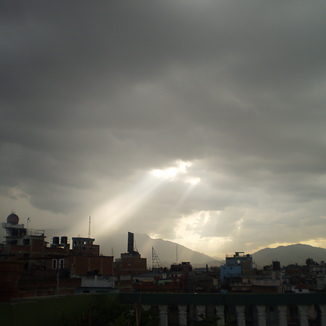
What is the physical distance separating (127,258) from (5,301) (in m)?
93.5

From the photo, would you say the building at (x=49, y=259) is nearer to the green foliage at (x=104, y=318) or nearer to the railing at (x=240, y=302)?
the railing at (x=240, y=302)

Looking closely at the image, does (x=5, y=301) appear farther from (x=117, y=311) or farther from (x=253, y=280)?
(x=253, y=280)

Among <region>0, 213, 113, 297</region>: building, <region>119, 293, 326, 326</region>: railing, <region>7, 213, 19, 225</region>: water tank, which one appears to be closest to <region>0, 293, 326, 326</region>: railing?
<region>119, 293, 326, 326</region>: railing

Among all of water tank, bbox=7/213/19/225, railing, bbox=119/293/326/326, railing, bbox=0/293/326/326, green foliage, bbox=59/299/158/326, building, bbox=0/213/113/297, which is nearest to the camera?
railing, bbox=0/293/326/326

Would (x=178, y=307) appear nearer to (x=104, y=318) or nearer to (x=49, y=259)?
(x=104, y=318)

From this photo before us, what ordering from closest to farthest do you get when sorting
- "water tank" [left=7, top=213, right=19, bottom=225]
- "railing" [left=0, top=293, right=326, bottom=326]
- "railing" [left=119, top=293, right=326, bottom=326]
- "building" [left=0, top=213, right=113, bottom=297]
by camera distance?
1. "railing" [left=0, top=293, right=326, bottom=326]
2. "railing" [left=119, top=293, right=326, bottom=326]
3. "building" [left=0, top=213, right=113, bottom=297]
4. "water tank" [left=7, top=213, right=19, bottom=225]

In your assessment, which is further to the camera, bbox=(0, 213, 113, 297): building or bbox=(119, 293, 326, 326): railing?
bbox=(0, 213, 113, 297): building

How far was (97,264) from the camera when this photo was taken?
77688mm

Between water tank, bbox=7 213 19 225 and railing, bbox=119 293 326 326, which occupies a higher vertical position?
water tank, bbox=7 213 19 225

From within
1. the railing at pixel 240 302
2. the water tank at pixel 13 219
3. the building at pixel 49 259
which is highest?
the water tank at pixel 13 219

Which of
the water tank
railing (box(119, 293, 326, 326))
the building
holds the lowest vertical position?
railing (box(119, 293, 326, 326))

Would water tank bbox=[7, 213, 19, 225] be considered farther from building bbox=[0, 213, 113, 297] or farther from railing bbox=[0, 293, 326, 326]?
railing bbox=[0, 293, 326, 326]

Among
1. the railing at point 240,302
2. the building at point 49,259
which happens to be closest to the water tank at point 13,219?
the building at point 49,259

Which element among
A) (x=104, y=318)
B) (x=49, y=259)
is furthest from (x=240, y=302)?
(x=49, y=259)
